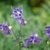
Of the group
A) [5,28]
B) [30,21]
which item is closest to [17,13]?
[5,28]

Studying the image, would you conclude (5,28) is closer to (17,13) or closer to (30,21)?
(17,13)

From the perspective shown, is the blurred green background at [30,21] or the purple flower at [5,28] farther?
the blurred green background at [30,21]

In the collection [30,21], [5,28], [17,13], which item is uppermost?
[30,21]

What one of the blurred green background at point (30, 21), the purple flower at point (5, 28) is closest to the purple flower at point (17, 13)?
the purple flower at point (5, 28)

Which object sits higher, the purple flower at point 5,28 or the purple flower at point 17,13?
the purple flower at point 17,13

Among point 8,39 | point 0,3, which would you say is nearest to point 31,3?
point 0,3

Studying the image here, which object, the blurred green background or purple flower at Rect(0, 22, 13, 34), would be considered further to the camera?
the blurred green background

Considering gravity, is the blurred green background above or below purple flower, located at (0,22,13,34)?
above

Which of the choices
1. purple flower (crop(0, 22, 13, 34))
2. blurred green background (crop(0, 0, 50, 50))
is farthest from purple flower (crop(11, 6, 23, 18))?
blurred green background (crop(0, 0, 50, 50))

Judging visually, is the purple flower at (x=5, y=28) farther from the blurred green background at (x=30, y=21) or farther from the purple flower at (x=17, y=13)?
the blurred green background at (x=30, y=21)

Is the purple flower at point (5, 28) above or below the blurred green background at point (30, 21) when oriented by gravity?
below

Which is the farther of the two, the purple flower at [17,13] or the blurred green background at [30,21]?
the blurred green background at [30,21]

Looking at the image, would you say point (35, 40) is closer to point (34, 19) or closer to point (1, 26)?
point (1, 26)

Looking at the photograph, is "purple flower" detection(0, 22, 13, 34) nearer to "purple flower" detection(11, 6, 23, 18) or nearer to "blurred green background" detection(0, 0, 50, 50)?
"purple flower" detection(11, 6, 23, 18)
